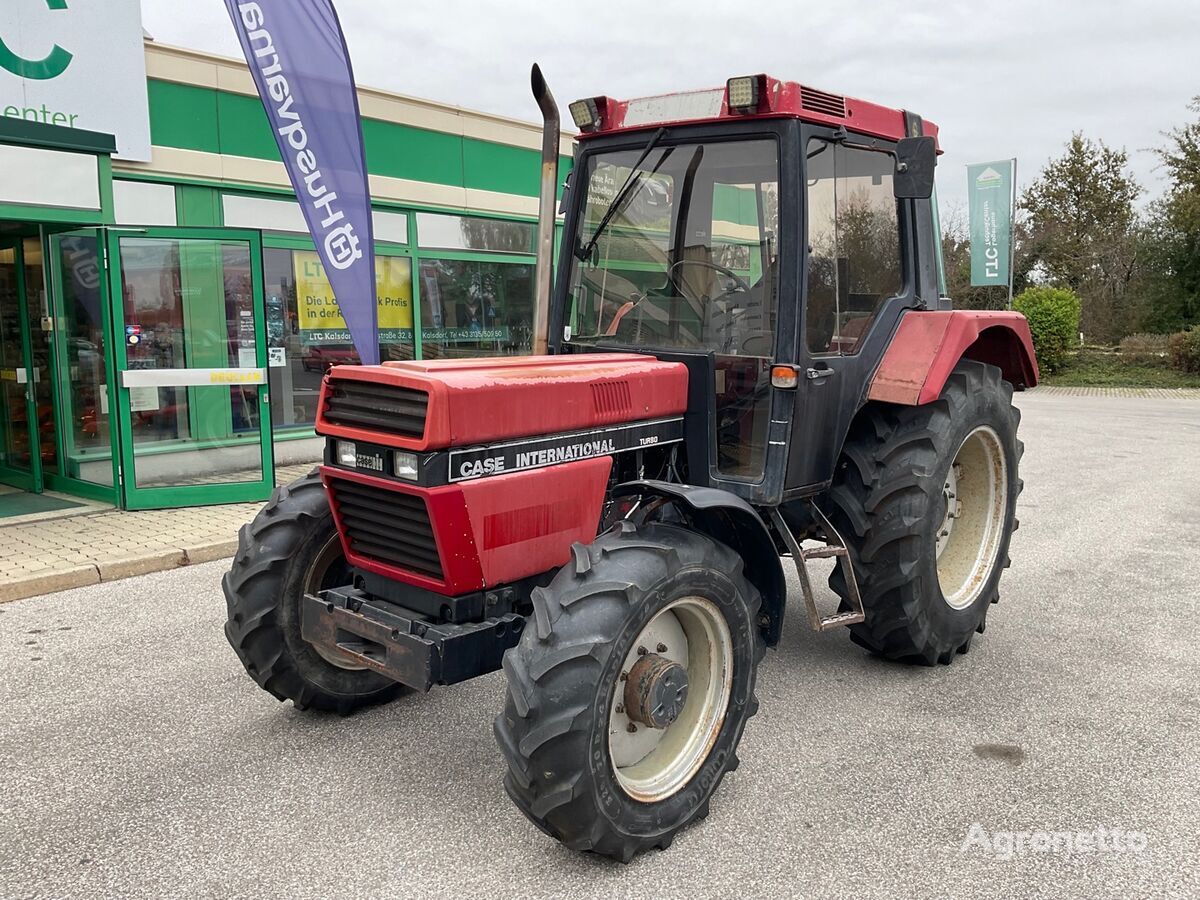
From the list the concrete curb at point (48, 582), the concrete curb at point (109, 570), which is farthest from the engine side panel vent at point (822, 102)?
the concrete curb at point (48, 582)

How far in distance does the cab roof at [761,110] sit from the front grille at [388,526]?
187cm

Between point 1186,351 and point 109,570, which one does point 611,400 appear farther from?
point 1186,351

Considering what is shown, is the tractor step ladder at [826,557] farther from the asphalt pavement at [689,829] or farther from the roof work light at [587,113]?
the roof work light at [587,113]

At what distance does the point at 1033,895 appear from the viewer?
2762 mm

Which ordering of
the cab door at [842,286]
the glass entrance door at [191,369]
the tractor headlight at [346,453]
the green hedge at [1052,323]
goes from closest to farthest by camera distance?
the tractor headlight at [346,453]
the cab door at [842,286]
the glass entrance door at [191,369]
the green hedge at [1052,323]

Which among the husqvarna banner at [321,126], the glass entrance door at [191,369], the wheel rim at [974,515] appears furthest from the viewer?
the glass entrance door at [191,369]

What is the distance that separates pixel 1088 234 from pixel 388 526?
33737mm

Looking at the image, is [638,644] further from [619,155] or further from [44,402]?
[44,402]

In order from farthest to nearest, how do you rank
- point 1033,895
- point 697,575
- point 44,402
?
point 44,402 → point 697,575 → point 1033,895

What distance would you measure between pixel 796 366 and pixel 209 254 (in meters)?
5.99

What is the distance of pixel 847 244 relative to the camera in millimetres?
4031

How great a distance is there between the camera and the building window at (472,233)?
1064 cm

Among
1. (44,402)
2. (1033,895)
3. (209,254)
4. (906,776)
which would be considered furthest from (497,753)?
(44,402)

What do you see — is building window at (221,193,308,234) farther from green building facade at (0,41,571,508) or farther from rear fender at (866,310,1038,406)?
rear fender at (866,310,1038,406)
